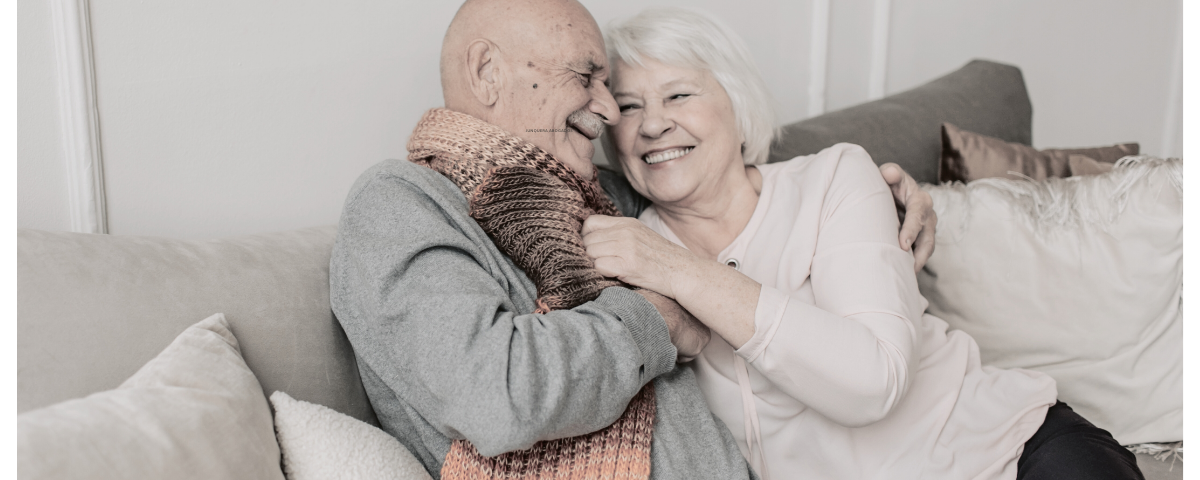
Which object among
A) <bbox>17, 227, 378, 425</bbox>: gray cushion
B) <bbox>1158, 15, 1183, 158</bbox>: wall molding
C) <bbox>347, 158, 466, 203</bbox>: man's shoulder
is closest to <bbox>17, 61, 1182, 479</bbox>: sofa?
<bbox>17, 227, 378, 425</bbox>: gray cushion

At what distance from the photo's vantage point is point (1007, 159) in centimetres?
192

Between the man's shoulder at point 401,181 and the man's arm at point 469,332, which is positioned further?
the man's shoulder at point 401,181

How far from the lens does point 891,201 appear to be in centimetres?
139

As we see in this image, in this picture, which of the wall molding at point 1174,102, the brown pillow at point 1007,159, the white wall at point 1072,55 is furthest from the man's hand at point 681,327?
the wall molding at point 1174,102

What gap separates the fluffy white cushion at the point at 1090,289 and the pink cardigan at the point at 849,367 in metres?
0.21

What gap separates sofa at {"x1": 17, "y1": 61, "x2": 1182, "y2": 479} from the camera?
0.84 metres

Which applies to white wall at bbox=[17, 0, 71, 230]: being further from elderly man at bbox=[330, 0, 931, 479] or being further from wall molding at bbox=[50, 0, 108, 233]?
elderly man at bbox=[330, 0, 931, 479]

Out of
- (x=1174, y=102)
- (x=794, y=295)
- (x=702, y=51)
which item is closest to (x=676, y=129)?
(x=702, y=51)

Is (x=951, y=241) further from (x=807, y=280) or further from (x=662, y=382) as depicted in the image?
(x=662, y=382)

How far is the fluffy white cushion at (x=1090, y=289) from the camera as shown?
1.55 metres

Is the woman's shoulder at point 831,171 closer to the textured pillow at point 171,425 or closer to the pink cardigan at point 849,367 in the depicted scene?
the pink cardigan at point 849,367

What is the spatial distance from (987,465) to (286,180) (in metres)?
1.41

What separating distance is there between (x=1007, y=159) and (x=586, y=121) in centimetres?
125

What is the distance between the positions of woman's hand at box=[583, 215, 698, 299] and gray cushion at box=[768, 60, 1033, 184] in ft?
2.33
